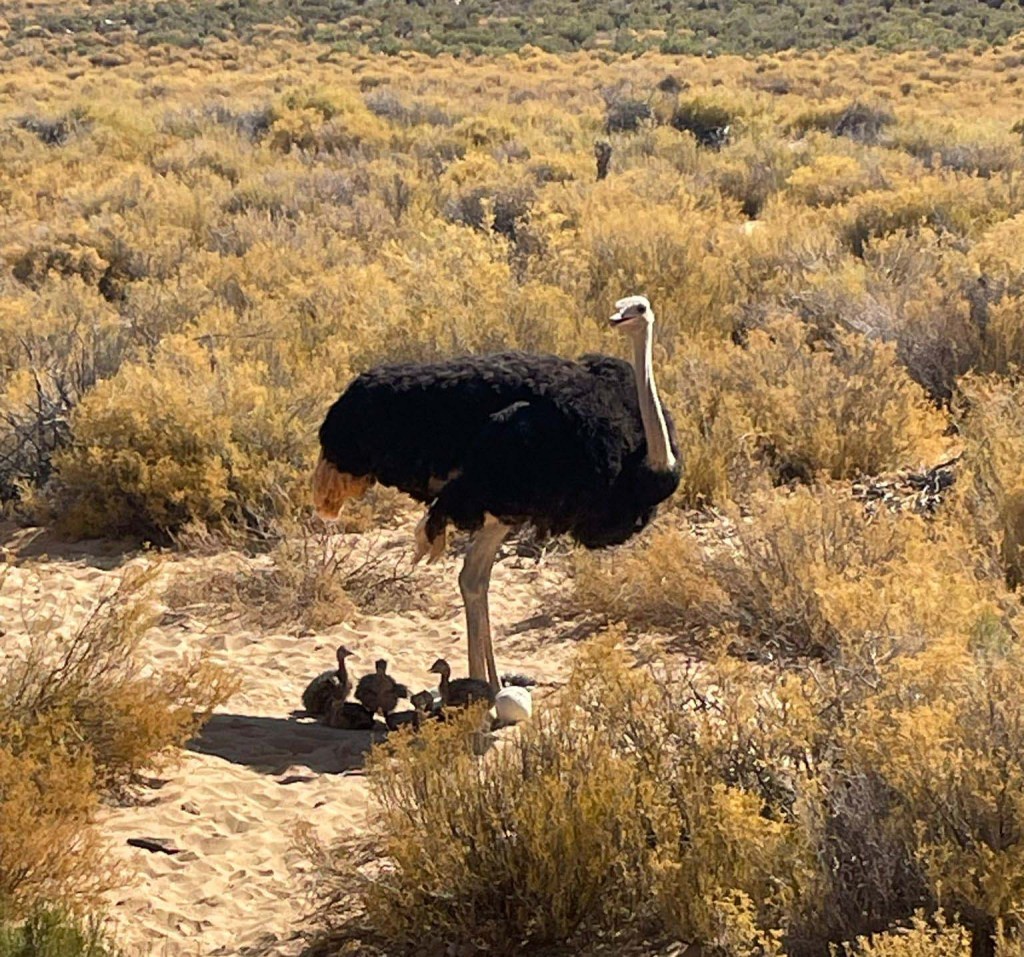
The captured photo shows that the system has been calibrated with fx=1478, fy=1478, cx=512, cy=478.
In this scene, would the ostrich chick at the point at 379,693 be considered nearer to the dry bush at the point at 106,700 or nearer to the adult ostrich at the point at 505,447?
the adult ostrich at the point at 505,447

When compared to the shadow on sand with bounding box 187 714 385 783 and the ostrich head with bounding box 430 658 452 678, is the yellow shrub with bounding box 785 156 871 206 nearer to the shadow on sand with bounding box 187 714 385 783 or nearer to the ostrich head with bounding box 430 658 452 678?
the ostrich head with bounding box 430 658 452 678

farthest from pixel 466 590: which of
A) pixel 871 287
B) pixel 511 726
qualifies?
pixel 871 287

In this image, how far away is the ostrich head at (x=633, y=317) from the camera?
5.71 metres

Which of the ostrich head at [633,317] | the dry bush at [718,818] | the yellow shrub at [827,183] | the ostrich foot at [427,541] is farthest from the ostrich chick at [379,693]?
the yellow shrub at [827,183]

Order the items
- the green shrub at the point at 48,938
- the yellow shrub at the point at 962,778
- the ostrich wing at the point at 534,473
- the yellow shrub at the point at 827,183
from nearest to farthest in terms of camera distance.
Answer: the yellow shrub at the point at 962,778 → the green shrub at the point at 48,938 → the ostrich wing at the point at 534,473 → the yellow shrub at the point at 827,183

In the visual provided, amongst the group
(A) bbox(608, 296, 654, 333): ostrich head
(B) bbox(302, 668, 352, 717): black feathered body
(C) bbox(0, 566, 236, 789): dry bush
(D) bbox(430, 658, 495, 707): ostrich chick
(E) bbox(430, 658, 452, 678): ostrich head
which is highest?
(A) bbox(608, 296, 654, 333): ostrich head

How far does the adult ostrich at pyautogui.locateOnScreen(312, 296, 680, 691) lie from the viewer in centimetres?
541

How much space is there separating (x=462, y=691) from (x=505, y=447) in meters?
0.92

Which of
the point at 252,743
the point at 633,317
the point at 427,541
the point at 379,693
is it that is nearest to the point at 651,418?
the point at 633,317

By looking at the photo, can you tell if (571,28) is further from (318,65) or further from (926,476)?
(926,476)

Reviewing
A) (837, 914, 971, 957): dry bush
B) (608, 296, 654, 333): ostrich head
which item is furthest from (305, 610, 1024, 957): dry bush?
(608, 296, 654, 333): ostrich head

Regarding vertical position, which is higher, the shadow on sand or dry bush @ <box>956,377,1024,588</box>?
dry bush @ <box>956,377,1024,588</box>

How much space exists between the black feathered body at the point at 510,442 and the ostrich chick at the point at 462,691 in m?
0.57

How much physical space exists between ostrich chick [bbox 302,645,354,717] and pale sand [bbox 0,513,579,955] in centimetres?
8
